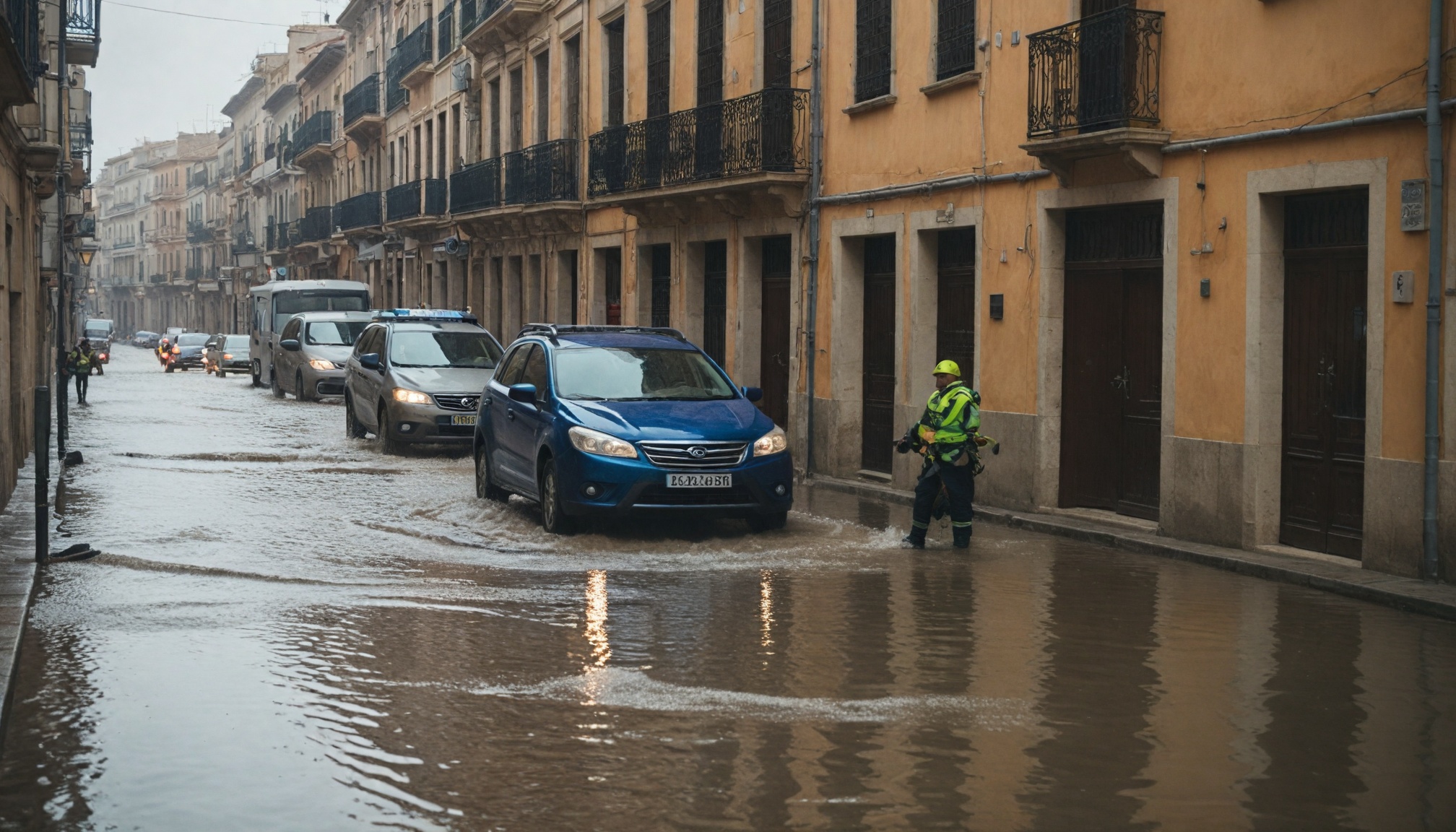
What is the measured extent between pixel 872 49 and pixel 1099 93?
17.8 ft

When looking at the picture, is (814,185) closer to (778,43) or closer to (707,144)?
(778,43)

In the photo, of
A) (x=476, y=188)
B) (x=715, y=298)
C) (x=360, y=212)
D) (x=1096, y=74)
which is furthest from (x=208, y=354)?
(x=1096, y=74)

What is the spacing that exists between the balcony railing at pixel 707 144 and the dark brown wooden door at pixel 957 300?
3.41 meters

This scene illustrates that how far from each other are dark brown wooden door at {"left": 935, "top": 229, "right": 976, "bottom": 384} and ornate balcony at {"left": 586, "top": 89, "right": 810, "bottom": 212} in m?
3.31

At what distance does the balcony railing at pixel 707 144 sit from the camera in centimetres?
2166

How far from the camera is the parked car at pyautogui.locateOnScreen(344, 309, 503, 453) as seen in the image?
71.7 feet

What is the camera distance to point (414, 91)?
157ft

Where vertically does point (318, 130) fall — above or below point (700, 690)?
above

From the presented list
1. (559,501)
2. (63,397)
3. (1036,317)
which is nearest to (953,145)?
(1036,317)

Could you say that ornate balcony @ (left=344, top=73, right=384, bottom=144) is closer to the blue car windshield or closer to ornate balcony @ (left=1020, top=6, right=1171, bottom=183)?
the blue car windshield

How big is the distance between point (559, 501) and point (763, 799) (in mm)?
7694

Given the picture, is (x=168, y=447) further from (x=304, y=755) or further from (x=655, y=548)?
(x=304, y=755)

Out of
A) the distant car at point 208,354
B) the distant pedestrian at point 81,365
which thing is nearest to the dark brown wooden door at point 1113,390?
the distant pedestrian at point 81,365

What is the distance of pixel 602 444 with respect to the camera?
43.6 ft
